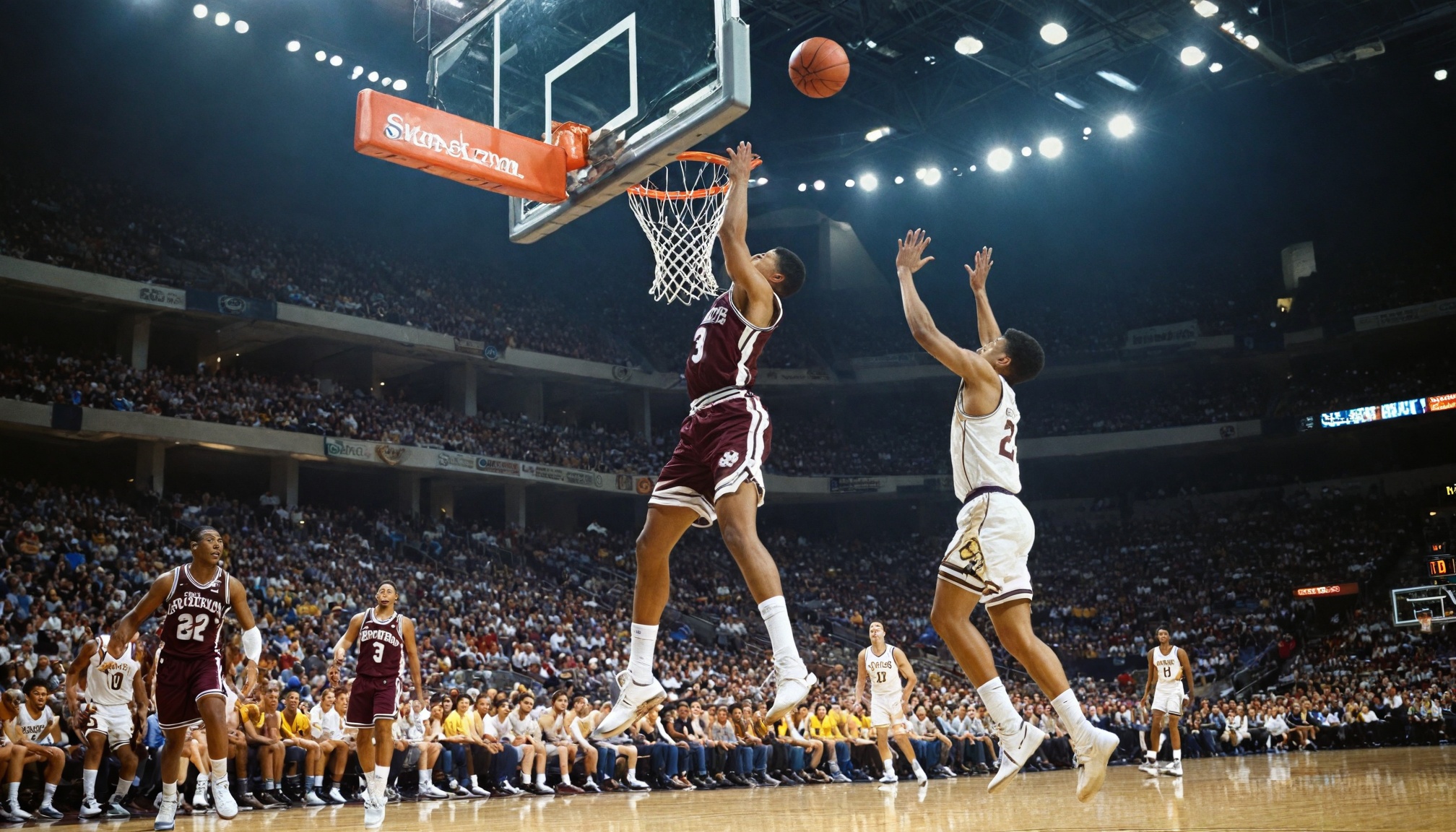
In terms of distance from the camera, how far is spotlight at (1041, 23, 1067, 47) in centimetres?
2306

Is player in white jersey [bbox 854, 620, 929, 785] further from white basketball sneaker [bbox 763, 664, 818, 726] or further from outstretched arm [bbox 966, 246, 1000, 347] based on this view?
white basketball sneaker [bbox 763, 664, 818, 726]

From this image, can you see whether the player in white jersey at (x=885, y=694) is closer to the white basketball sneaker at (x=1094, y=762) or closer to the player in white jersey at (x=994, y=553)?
the player in white jersey at (x=994, y=553)

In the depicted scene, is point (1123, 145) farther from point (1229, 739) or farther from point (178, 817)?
point (178, 817)

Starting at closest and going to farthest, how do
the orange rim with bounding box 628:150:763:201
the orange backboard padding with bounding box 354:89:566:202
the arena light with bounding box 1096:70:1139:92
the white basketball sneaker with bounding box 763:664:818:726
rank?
the white basketball sneaker with bounding box 763:664:818:726, the orange backboard padding with bounding box 354:89:566:202, the orange rim with bounding box 628:150:763:201, the arena light with bounding box 1096:70:1139:92

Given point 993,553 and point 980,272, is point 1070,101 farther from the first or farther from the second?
point 993,553

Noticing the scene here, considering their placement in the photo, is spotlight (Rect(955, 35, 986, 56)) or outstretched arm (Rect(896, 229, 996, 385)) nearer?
outstretched arm (Rect(896, 229, 996, 385))

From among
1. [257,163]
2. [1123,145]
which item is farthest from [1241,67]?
[257,163]

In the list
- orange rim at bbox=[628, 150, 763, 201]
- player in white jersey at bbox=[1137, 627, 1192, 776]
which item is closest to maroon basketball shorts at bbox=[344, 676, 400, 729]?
orange rim at bbox=[628, 150, 763, 201]

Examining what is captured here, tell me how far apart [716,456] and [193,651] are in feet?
14.1

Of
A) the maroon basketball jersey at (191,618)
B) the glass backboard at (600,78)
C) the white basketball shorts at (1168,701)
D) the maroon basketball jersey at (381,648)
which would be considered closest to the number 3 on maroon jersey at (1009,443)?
the glass backboard at (600,78)

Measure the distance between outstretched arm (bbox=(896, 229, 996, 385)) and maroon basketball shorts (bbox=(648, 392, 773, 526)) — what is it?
3.32 ft

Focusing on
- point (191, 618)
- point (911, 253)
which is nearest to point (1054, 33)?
point (911, 253)

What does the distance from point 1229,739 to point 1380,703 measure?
4753mm

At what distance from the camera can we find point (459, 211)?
35.2 m
